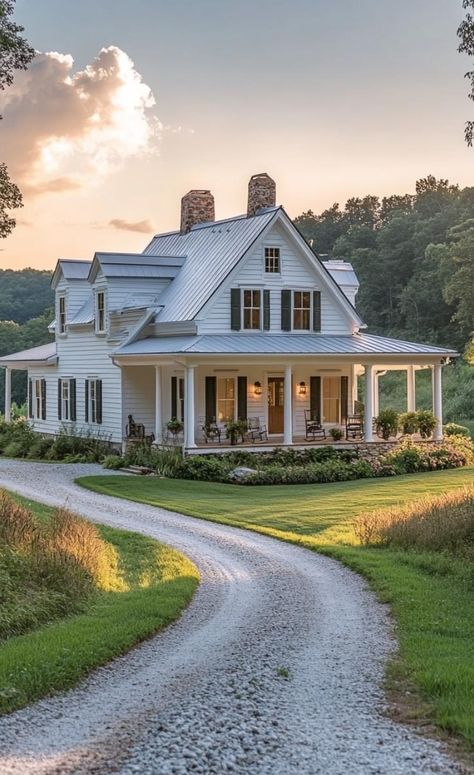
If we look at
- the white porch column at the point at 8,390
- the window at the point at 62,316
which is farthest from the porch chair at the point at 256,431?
the white porch column at the point at 8,390

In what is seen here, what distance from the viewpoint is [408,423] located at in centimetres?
3219

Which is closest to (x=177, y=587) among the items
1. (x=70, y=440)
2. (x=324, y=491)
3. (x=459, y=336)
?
(x=324, y=491)

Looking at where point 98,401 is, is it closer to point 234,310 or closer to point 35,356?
point 234,310

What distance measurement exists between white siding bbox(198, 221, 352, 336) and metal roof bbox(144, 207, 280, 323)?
1.41 ft

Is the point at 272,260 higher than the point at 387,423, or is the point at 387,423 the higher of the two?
the point at 272,260

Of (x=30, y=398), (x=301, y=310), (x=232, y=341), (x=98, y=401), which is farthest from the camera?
(x=30, y=398)

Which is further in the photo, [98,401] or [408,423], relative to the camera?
[98,401]

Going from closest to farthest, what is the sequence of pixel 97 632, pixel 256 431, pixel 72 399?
pixel 97 632, pixel 256 431, pixel 72 399

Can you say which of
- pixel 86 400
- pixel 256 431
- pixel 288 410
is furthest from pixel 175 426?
pixel 86 400

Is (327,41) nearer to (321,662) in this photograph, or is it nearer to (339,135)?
(339,135)

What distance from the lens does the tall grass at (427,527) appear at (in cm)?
1546

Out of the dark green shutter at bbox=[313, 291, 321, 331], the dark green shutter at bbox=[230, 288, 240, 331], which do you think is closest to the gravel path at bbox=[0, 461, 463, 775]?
the dark green shutter at bbox=[230, 288, 240, 331]

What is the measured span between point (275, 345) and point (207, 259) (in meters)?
5.21

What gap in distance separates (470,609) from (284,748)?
5.19m
